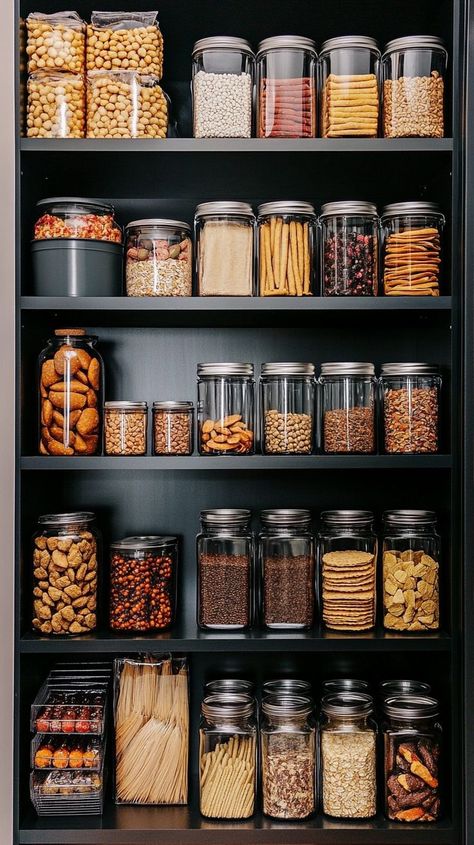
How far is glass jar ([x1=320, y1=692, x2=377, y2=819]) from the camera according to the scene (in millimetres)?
1741

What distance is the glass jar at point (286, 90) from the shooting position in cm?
178

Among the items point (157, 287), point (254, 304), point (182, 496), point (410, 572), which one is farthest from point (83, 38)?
point (410, 572)

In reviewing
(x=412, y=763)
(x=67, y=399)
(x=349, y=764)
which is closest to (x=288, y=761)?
(x=349, y=764)

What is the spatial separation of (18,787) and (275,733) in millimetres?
501

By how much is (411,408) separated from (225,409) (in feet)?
1.22

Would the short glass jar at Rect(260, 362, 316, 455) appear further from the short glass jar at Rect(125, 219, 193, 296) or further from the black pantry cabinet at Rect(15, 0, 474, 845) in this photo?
the short glass jar at Rect(125, 219, 193, 296)

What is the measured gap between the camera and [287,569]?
Answer: 1811mm

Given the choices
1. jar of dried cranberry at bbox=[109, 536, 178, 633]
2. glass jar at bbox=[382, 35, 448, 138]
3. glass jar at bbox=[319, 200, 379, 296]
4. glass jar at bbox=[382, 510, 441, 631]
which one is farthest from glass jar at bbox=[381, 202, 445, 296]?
jar of dried cranberry at bbox=[109, 536, 178, 633]

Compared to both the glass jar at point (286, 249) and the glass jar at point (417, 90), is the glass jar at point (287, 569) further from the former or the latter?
the glass jar at point (417, 90)

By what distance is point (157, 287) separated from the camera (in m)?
1.80

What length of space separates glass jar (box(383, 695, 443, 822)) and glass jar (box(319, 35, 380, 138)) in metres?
1.15

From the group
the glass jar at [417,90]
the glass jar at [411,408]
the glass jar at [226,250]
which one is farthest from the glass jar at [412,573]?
the glass jar at [417,90]

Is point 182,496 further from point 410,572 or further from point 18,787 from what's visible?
point 18,787

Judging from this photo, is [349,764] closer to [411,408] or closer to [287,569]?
[287,569]
